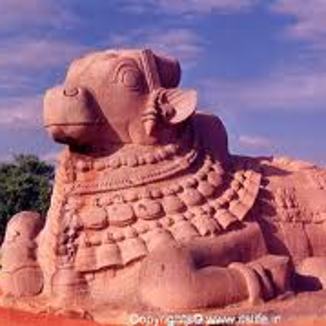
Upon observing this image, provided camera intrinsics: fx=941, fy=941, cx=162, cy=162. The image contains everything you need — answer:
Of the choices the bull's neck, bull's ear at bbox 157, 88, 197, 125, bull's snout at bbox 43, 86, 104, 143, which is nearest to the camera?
bull's snout at bbox 43, 86, 104, 143

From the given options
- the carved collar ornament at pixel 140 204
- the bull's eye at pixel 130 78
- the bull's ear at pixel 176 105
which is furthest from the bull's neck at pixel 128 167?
the bull's eye at pixel 130 78

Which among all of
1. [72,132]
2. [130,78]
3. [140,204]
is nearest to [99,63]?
[130,78]

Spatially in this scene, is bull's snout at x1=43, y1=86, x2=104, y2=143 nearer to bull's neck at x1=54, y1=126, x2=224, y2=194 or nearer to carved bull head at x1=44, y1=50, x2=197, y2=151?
carved bull head at x1=44, y1=50, x2=197, y2=151

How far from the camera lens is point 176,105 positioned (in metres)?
8.12

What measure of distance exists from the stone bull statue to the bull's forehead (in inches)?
0.5

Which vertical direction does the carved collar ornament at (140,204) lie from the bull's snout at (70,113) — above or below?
below

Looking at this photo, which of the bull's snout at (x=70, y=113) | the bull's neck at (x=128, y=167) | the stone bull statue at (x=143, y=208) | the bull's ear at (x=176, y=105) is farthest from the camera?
the bull's ear at (x=176, y=105)

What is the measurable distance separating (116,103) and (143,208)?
0.94 m

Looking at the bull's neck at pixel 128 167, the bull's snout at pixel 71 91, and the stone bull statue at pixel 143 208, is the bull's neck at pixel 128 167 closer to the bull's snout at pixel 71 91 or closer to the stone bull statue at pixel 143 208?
the stone bull statue at pixel 143 208

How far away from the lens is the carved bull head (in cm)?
786

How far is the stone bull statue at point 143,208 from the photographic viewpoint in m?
7.62

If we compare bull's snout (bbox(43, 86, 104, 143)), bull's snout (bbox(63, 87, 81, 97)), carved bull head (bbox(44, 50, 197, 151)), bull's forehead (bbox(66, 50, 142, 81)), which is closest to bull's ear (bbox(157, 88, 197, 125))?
carved bull head (bbox(44, 50, 197, 151))

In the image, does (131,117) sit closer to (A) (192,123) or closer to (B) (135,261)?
(A) (192,123)

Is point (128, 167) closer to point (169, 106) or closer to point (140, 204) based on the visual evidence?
point (140, 204)
